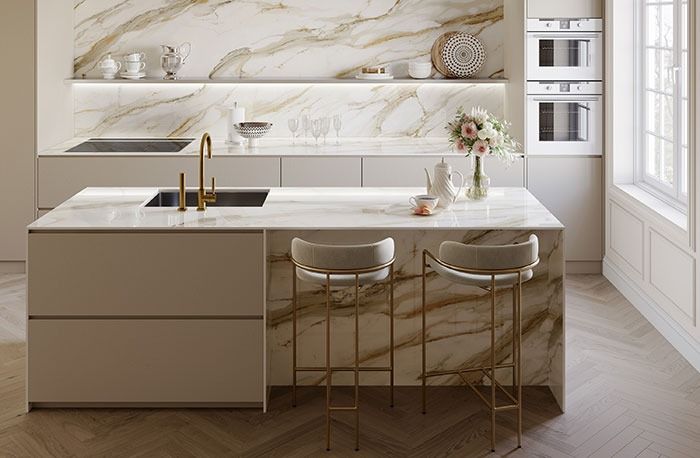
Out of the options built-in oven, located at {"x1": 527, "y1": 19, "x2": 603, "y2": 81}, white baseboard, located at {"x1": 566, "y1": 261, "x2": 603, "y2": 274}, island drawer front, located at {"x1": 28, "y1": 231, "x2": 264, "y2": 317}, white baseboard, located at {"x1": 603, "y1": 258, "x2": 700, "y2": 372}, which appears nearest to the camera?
island drawer front, located at {"x1": 28, "y1": 231, "x2": 264, "y2": 317}

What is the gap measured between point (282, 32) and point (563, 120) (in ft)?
6.87

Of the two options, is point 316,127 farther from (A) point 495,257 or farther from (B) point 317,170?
(A) point 495,257

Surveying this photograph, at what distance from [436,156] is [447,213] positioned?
6.93 ft

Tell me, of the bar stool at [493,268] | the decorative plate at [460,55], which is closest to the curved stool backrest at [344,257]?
the bar stool at [493,268]

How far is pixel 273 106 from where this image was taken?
7.79 meters

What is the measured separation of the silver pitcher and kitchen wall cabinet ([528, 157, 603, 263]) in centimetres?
255

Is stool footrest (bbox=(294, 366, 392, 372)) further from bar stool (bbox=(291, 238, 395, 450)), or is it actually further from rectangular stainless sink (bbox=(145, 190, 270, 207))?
rectangular stainless sink (bbox=(145, 190, 270, 207))

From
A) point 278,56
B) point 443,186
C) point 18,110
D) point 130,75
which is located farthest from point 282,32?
point 443,186

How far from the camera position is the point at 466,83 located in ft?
24.8

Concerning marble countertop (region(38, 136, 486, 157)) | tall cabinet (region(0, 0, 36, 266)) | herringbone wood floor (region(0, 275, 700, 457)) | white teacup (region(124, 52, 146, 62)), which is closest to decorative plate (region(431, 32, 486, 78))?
marble countertop (region(38, 136, 486, 157))

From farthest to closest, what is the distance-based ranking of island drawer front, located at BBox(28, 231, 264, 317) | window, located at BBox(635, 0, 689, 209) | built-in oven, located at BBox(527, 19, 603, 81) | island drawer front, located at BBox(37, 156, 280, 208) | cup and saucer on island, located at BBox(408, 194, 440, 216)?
built-in oven, located at BBox(527, 19, 603, 81)
island drawer front, located at BBox(37, 156, 280, 208)
window, located at BBox(635, 0, 689, 209)
cup and saucer on island, located at BBox(408, 194, 440, 216)
island drawer front, located at BBox(28, 231, 264, 317)

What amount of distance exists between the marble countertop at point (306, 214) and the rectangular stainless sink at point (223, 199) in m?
0.06

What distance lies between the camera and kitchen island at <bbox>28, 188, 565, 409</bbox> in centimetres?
461

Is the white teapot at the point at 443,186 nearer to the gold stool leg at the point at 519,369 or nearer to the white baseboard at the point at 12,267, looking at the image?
the gold stool leg at the point at 519,369
